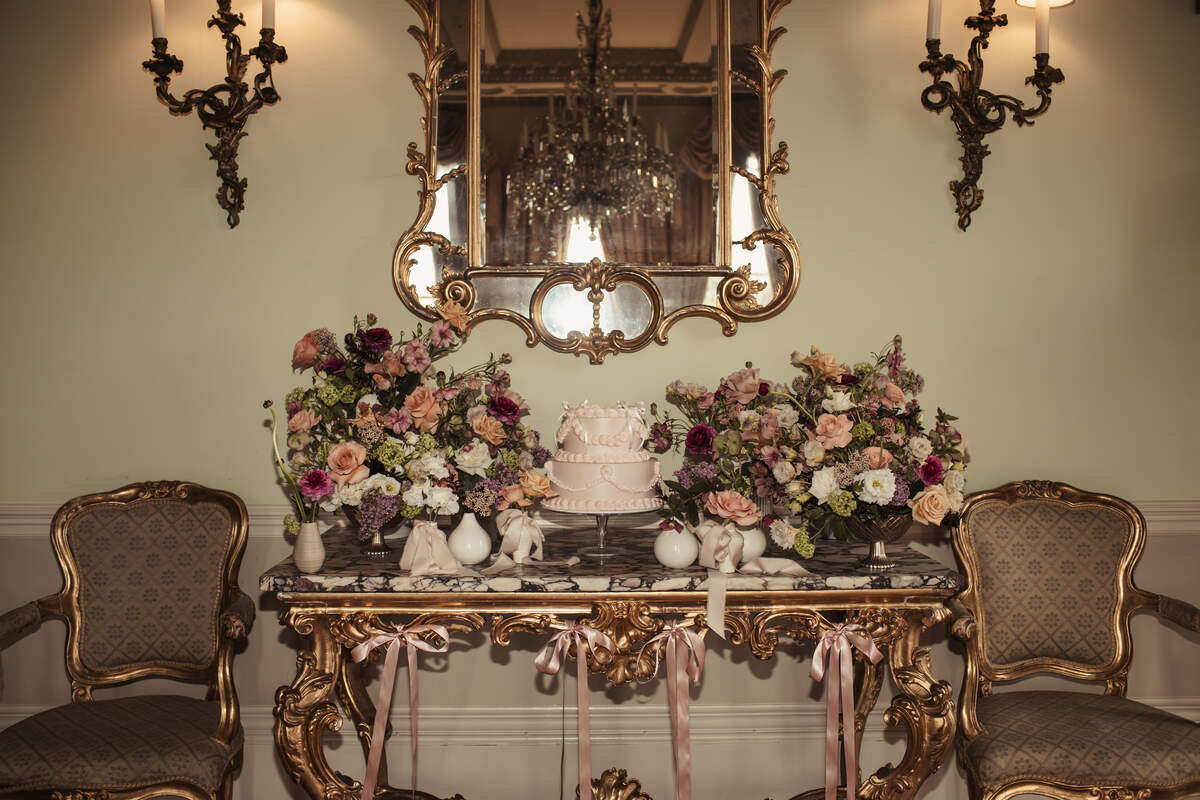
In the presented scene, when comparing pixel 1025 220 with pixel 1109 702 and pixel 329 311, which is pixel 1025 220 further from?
pixel 329 311

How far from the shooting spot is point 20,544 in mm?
2986

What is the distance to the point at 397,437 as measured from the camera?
2.47 metres

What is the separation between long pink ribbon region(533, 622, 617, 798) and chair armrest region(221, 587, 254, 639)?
96 centimetres

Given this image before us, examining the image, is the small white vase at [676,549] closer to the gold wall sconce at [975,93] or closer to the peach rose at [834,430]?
the peach rose at [834,430]

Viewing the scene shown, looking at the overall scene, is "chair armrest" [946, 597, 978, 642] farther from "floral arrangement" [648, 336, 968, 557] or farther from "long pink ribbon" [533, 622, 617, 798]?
"long pink ribbon" [533, 622, 617, 798]

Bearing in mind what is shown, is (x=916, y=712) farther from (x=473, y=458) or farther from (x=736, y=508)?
(x=473, y=458)

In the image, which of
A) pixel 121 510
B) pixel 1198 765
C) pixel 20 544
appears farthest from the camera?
pixel 20 544

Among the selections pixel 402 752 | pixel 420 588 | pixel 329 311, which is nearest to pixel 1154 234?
pixel 420 588

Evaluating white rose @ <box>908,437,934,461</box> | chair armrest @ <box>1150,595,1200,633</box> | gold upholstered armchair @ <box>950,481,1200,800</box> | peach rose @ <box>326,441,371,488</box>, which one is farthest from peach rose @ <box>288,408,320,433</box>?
chair armrest @ <box>1150,595,1200,633</box>

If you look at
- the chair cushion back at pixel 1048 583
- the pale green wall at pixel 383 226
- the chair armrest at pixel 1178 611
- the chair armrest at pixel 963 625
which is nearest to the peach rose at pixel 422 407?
the pale green wall at pixel 383 226

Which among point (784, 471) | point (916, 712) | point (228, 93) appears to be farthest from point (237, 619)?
point (916, 712)

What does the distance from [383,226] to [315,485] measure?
1130 millimetres

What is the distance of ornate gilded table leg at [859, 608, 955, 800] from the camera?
230 centimetres

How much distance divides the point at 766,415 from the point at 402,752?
1.94m
